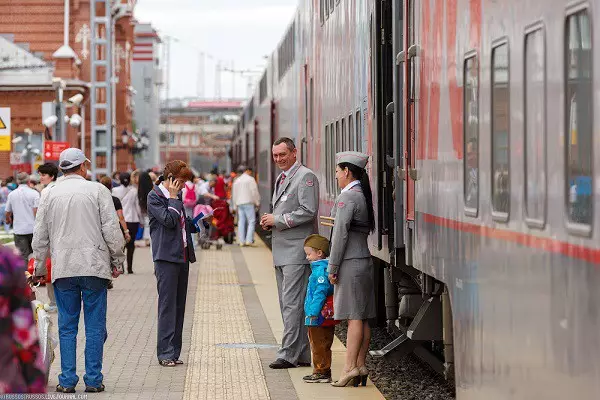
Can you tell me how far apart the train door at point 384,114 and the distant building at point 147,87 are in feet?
376

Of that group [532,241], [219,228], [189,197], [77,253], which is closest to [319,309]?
[77,253]

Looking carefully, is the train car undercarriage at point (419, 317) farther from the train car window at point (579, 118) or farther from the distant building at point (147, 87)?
the distant building at point (147, 87)

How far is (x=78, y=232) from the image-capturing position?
10.9 meters

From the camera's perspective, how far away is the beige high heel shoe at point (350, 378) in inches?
444

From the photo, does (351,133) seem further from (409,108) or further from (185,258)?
(409,108)

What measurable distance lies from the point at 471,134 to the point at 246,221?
27.2m

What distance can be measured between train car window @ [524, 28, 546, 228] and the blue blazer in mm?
6503

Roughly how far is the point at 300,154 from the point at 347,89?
7.15 metres

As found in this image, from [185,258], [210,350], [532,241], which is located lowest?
[210,350]

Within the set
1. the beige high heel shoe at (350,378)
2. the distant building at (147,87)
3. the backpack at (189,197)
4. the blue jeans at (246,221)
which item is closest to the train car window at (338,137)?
the beige high heel shoe at (350,378)

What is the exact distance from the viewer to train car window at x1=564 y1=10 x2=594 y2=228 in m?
5.41

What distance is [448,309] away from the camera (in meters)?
9.09

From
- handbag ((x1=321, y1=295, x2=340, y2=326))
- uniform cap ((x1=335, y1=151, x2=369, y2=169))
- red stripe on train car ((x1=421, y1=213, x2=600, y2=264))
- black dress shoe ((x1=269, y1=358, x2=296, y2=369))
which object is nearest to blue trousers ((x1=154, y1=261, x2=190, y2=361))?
black dress shoe ((x1=269, y1=358, x2=296, y2=369))

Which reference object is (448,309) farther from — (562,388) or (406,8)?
(562,388)
